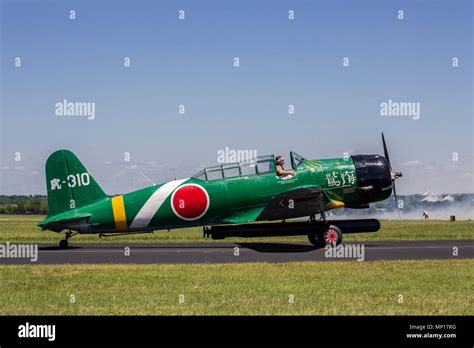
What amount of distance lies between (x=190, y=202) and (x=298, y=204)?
12.5 ft

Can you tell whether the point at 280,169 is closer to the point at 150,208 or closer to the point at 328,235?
the point at 328,235

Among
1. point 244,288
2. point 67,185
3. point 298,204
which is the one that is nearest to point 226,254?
point 298,204

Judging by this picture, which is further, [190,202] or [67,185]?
[67,185]

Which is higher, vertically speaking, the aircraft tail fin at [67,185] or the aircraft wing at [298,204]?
the aircraft tail fin at [67,185]

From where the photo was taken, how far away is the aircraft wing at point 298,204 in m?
19.7

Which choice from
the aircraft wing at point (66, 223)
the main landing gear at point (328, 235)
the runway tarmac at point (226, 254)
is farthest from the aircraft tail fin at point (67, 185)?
the main landing gear at point (328, 235)

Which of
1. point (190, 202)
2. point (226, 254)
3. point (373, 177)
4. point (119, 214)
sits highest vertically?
point (373, 177)

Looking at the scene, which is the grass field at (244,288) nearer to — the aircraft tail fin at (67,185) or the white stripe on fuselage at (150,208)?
the white stripe on fuselage at (150,208)

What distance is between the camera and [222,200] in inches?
808

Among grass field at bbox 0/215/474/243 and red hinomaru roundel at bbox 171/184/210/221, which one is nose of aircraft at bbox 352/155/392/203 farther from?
red hinomaru roundel at bbox 171/184/210/221

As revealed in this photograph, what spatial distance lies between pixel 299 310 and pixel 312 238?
37.8 feet

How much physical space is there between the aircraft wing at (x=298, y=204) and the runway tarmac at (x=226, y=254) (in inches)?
50.8

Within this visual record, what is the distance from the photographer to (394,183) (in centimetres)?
2158
